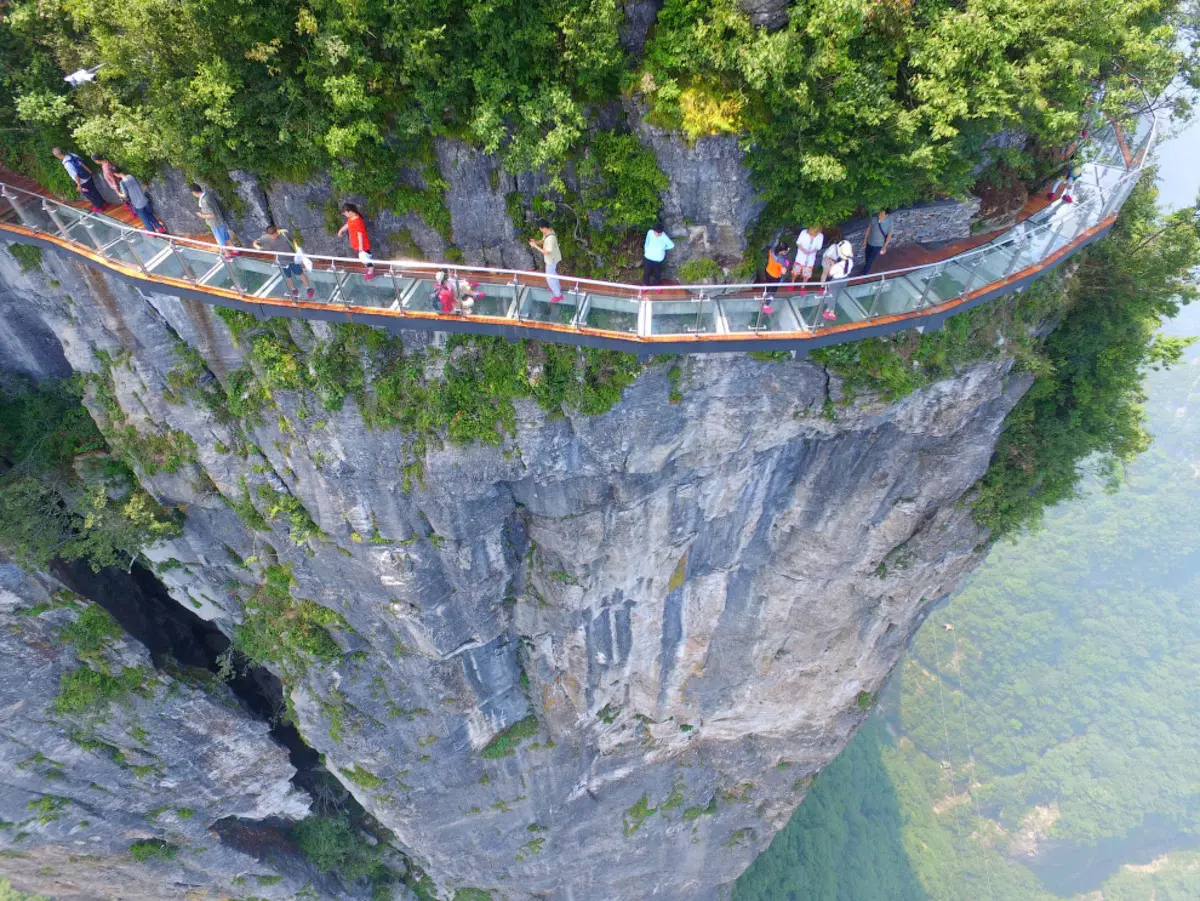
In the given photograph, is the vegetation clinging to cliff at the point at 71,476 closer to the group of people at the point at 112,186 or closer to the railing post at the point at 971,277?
the group of people at the point at 112,186

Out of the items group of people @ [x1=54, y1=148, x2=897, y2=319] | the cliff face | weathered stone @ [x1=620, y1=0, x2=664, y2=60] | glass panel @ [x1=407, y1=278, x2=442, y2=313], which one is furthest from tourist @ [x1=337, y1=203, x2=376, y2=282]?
weathered stone @ [x1=620, y1=0, x2=664, y2=60]

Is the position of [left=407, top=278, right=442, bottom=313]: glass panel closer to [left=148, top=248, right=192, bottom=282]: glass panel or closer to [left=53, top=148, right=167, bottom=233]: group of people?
[left=148, top=248, right=192, bottom=282]: glass panel

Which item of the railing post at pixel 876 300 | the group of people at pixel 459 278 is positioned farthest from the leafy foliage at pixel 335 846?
the railing post at pixel 876 300

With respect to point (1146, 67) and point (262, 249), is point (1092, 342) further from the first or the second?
point (262, 249)

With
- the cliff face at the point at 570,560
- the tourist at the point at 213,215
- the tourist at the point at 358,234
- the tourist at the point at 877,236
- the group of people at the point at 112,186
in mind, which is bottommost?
the cliff face at the point at 570,560

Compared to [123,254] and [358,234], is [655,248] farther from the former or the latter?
[123,254]

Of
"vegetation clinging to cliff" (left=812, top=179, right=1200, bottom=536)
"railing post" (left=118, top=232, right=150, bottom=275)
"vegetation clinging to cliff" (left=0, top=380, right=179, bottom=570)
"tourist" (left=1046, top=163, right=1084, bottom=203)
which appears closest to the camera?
"railing post" (left=118, top=232, right=150, bottom=275)
